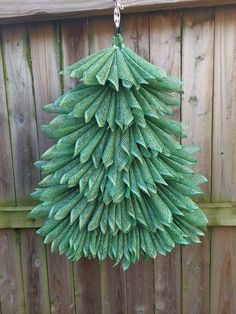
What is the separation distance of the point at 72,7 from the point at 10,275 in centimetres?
124

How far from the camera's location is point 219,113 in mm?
1333

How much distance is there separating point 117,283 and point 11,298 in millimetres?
543

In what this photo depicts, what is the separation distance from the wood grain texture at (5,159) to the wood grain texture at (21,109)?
0.02m

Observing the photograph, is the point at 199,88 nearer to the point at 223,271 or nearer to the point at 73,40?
the point at 73,40

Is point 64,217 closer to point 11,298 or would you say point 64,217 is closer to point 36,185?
point 36,185

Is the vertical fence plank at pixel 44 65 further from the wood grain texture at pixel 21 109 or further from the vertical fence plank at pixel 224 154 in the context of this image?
the vertical fence plank at pixel 224 154

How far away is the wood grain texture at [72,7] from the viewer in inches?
46.8

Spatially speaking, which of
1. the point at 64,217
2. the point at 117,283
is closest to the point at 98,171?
the point at 64,217

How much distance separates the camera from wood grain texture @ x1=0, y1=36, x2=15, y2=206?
1.41 m

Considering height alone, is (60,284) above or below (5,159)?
below

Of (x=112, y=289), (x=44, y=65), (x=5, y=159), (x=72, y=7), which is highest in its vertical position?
(x=72, y=7)

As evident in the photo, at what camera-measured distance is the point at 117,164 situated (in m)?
1.00

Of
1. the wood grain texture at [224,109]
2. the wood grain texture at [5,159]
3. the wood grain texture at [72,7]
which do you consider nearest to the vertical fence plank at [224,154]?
the wood grain texture at [224,109]

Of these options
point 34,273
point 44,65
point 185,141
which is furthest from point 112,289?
point 44,65
